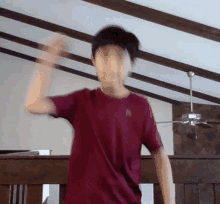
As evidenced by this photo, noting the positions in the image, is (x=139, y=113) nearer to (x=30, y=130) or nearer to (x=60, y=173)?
(x=60, y=173)

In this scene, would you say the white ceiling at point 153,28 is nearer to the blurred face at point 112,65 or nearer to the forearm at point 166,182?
the blurred face at point 112,65

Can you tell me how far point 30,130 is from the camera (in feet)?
19.8

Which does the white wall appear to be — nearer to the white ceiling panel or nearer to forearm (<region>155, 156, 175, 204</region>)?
the white ceiling panel

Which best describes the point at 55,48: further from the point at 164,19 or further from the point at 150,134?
the point at 164,19

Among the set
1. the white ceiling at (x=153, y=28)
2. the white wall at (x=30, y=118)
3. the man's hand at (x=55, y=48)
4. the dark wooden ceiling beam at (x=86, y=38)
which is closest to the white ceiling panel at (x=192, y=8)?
the white ceiling at (x=153, y=28)

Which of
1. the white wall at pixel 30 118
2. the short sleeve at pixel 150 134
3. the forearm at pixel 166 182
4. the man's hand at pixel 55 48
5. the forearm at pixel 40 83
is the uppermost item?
the white wall at pixel 30 118

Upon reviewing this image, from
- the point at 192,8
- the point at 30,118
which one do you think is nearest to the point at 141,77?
the point at 192,8

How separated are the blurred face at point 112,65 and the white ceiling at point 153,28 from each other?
2.15 metres

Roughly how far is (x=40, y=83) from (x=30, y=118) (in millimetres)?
5828

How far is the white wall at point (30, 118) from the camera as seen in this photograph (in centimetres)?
596

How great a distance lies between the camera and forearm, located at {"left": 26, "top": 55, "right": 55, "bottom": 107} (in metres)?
0.58

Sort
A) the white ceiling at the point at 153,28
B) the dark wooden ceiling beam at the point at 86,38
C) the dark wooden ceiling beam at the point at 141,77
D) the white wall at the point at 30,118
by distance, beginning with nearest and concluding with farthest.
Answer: the white ceiling at the point at 153,28 → the dark wooden ceiling beam at the point at 86,38 → the dark wooden ceiling beam at the point at 141,77 → the white wall at the point at 30,118

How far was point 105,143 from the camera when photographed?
58 cm

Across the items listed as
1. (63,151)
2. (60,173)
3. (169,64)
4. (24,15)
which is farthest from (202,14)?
(63,151)
